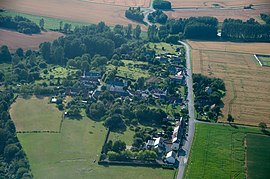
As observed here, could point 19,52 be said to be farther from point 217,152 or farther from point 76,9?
point 217,152

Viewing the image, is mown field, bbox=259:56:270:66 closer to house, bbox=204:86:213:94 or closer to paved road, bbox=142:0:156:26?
house, bbox=204:86:213:94

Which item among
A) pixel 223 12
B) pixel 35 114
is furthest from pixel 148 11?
Result: pixel 35 114

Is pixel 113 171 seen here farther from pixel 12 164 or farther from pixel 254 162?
pixel 254 162

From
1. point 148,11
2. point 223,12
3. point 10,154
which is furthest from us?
point 223,12

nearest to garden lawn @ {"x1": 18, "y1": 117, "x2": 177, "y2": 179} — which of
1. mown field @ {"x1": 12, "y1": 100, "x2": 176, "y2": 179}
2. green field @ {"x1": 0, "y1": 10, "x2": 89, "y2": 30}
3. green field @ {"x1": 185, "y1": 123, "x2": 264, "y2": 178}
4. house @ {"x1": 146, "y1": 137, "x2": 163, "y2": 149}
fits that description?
mown field @ {"x1": 12, "y1": 100, "x2": 176, "y2": 179}

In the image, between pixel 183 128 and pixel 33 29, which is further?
pixel 33 29

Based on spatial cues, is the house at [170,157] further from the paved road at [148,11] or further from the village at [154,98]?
the paved road at [148,11]

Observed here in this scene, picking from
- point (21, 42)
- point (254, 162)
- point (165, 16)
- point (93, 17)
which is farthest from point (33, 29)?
point (254, 162)
